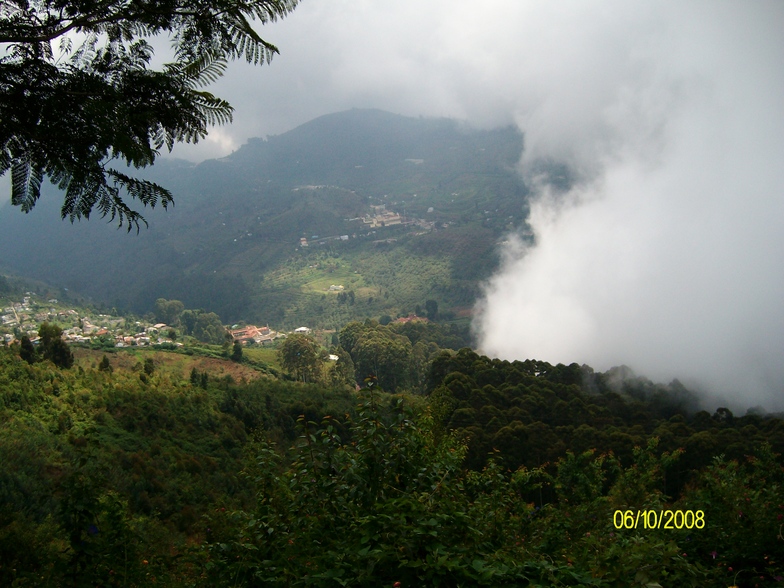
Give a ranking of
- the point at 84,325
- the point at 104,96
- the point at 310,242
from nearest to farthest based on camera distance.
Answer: the point at 104,96
the point at 84,325
the point at 310,242

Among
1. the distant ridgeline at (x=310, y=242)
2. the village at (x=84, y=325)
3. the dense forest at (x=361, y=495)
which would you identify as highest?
the distant ridgeline at (x=310, y=242)

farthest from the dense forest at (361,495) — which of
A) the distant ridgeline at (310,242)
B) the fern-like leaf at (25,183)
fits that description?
the distant ridgeline at (310,242)

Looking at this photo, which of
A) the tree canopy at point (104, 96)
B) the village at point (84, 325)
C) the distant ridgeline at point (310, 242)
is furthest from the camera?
the distant ridgeline at point (310, 242)

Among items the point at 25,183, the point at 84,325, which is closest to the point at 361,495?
the point at 25,183

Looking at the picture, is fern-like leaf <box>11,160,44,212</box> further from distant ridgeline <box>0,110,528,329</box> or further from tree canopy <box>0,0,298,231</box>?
distant ridgeline <box>0,110,528,329</box>

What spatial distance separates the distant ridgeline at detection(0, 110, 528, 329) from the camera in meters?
83.8

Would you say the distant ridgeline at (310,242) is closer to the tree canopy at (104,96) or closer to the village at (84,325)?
Result: the village at (84,325)

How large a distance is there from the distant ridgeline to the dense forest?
174 feet

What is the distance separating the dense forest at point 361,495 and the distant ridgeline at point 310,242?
174 ft

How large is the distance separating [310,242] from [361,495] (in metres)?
112

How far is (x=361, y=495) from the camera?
2752 millimetres

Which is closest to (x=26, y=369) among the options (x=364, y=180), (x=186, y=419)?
(x=186, y=419)

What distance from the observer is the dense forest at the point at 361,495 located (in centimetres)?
226

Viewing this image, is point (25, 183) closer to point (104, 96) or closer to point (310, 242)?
point (104, 96)
